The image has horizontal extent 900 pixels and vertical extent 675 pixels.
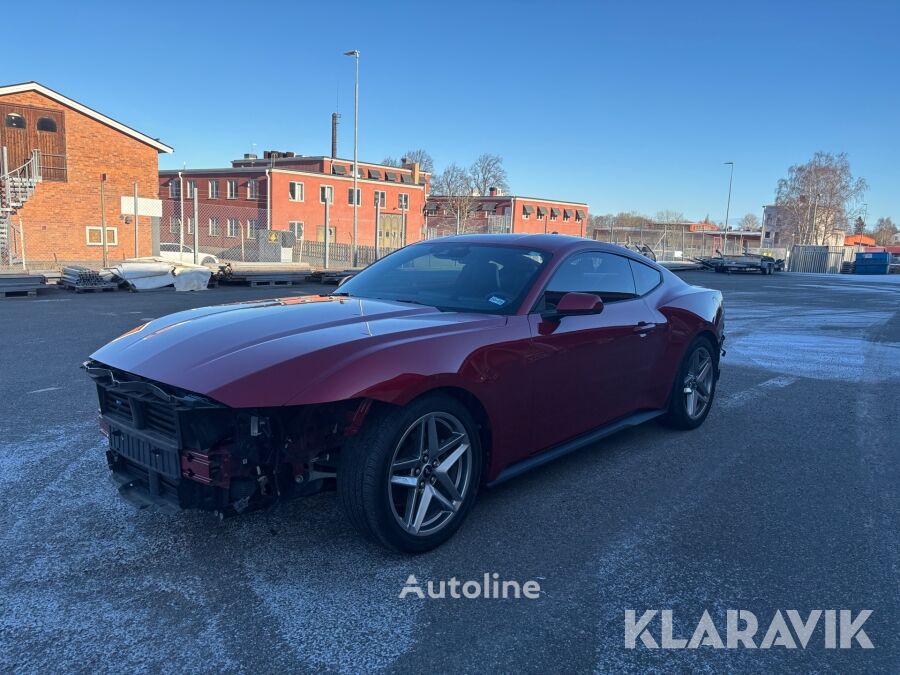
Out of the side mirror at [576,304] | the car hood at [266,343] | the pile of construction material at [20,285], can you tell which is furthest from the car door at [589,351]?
the pile of construction material at [20,285]

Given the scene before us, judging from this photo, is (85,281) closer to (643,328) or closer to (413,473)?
(643,328)

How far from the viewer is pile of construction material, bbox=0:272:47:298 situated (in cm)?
1377

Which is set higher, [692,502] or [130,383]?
[130,383]

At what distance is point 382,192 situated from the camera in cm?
5156

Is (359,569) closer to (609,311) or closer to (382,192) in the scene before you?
(609,311)

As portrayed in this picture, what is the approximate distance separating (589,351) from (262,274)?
51.1ft

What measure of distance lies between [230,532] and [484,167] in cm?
8178

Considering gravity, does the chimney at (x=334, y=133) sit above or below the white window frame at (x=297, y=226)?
above

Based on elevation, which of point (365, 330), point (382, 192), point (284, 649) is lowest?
point (284, 649)

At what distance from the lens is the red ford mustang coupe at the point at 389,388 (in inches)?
107

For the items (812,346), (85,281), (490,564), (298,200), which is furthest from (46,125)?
(490,564)

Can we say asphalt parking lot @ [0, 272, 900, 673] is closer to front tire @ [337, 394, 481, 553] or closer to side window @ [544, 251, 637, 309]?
front tire @ [337, 394, 481, 553]

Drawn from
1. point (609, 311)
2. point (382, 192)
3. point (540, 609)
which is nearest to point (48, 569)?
point (540, 609)

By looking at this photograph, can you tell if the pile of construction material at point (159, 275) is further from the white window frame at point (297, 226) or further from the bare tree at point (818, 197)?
the bare tree at point (818, 197)
